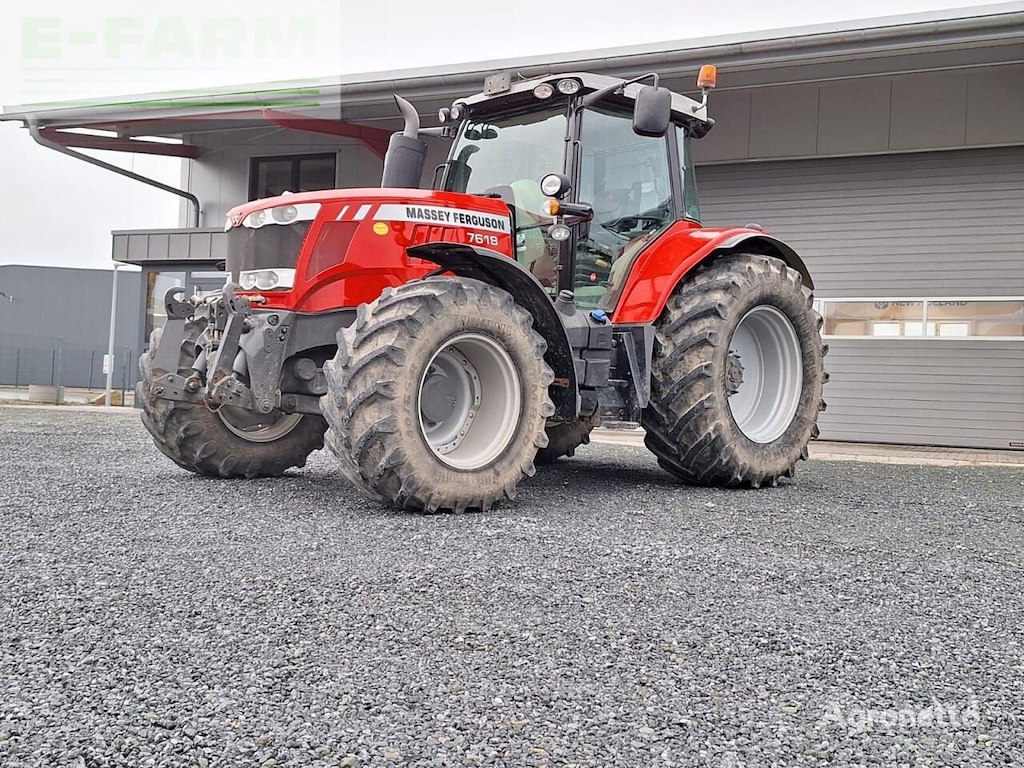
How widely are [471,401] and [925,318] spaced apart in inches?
257

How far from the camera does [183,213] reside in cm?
1403

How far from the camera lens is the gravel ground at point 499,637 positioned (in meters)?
1.70

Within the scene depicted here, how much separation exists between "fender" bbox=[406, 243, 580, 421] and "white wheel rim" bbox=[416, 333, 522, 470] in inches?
14.8

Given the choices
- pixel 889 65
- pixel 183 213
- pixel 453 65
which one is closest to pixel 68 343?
pixel 183 213

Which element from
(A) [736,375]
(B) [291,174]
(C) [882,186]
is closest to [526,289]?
(A) [736,375]

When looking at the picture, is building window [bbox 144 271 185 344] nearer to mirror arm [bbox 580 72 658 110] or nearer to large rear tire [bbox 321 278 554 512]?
mirror arm [bbox 580 72 658 110]

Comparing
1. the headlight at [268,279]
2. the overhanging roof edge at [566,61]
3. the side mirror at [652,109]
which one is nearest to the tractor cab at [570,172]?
the side mirror at [652,109]

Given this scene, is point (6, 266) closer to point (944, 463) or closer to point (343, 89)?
point (343, 89)

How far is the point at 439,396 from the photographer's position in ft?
14.0

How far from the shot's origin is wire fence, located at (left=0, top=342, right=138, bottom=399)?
26766mm

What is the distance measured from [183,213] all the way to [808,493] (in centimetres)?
1158

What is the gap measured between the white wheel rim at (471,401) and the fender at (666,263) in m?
1.02

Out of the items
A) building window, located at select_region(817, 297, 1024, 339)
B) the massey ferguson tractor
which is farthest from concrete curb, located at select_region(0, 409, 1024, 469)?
the massey ferguson tractor

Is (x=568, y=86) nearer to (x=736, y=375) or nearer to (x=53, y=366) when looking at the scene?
(x=736, y=375)
